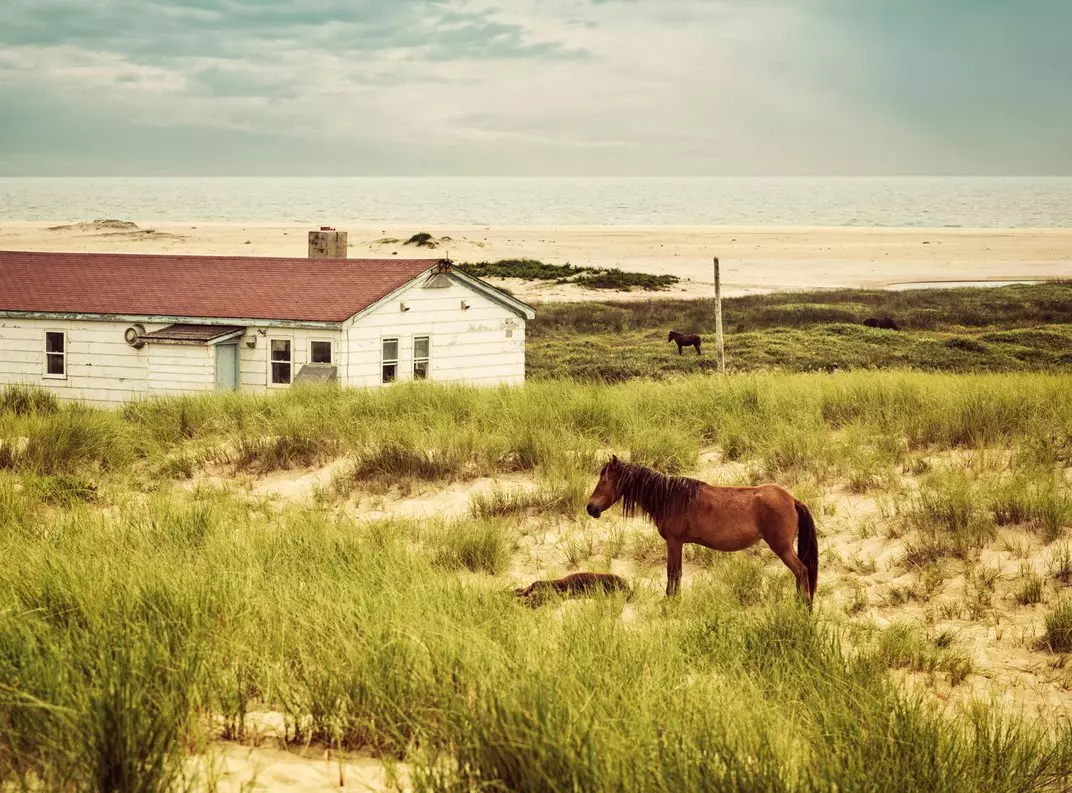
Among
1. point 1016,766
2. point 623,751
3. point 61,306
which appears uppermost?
point 61,306

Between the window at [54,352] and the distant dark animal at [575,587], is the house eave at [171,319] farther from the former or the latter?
the distant dark animal at [575,587]

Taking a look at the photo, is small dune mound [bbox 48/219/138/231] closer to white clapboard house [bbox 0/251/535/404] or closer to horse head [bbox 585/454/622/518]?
white clapboard house [bbox 0/251/535/404]

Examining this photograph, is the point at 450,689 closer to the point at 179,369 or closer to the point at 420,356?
the point at 179,369

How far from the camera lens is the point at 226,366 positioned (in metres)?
23.2

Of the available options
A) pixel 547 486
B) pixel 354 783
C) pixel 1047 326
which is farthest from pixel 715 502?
pixel 1047 326

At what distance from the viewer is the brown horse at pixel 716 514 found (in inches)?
330

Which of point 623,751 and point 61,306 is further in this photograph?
point 61,306

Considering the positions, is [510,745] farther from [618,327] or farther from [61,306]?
[618,327]

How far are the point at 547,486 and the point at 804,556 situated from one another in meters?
4.11

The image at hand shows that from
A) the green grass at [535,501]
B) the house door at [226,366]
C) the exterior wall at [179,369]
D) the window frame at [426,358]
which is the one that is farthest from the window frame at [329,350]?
the green grass at [535,501]

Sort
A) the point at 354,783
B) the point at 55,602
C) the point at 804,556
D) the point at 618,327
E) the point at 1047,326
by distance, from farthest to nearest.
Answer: the point at 618,327
the point at 1047,326
the point at 804,556
the point at 55,602
the point at 354,783

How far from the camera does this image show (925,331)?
129ft

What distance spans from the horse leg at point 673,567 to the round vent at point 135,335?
59.4ft

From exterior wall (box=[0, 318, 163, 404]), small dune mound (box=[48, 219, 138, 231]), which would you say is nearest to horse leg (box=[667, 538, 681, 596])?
exterior wall (box=[0, 318, 163, 404])
